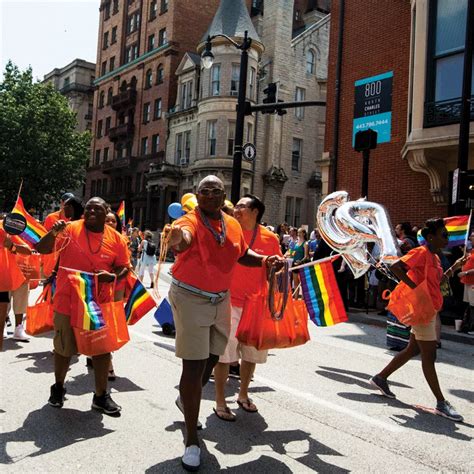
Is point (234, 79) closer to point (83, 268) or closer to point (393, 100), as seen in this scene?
point (393, 100)

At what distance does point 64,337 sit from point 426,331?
324 cm

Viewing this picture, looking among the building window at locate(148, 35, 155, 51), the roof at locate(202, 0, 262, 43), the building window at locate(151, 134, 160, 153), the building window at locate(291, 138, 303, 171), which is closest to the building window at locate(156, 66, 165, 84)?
the building window at locate(148, 35, 155, 51)

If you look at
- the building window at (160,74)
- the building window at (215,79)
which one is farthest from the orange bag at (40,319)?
the building window at (160,74)

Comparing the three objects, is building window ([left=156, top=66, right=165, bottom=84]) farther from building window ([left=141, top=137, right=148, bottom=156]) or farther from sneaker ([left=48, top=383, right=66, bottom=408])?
sneaker ([left=48, top=383, right=66, bottom=408])

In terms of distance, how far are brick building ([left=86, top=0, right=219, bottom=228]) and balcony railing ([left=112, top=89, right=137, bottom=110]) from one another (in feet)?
0.26

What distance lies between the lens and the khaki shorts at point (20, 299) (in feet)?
24.0

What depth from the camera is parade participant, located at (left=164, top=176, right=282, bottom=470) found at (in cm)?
355

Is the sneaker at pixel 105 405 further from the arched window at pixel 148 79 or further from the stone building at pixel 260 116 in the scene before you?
the arched window at pixel 148 79

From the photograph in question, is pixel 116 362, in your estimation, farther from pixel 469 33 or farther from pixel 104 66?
pixel 104 66

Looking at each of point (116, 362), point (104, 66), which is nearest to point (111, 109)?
point (104, 66)

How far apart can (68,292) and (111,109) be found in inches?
1798

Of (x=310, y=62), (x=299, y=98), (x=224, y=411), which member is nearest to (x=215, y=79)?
(x=299, y=98)

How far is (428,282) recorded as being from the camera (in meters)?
5.02

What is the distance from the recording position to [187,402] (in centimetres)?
356
